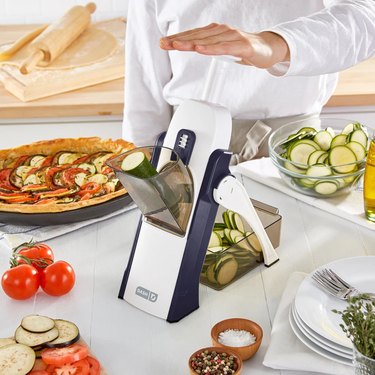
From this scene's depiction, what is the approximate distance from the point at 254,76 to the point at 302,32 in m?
0.54

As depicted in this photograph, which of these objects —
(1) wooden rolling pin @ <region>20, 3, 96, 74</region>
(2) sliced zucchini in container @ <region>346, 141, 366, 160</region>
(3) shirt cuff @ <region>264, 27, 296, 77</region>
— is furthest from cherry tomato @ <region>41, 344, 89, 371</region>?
(1) wooden rolling pin @ <region>20, 3, 96, 74</region>

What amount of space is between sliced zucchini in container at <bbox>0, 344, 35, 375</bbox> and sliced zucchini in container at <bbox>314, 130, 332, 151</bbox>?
89cm

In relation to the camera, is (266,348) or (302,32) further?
(302,32)

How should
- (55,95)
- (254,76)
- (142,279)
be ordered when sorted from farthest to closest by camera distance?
(55,95) → (254,76) → (142,279)

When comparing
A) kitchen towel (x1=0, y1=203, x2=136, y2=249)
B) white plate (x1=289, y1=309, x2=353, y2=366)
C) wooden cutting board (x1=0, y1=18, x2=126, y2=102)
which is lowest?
wooden cutting board (x1=0, y1=18, x2=126, y2=102)

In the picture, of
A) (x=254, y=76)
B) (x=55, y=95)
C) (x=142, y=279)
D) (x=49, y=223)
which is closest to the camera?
(x=142, y=279)

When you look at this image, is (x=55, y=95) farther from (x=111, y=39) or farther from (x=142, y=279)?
(x=142, y=279)

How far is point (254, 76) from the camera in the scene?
87.7 inches

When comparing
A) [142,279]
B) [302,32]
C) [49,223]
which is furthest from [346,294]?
[49,223]

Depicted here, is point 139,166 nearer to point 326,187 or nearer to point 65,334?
point 65,334

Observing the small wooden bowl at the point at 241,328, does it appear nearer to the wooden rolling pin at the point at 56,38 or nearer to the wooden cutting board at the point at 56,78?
the wooden cutting board at the point at 56,78

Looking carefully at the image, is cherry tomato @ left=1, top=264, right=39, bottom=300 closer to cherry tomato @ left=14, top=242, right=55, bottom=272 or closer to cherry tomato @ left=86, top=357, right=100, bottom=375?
cherry tomato @ left=14, top=242, right=55, bottom=272

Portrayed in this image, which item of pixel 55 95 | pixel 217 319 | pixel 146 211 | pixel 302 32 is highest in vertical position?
pixel 302 32

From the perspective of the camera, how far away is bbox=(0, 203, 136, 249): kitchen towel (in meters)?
1.79
